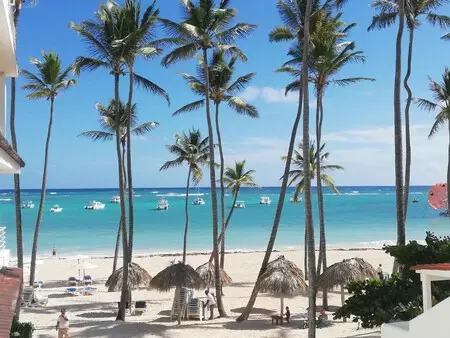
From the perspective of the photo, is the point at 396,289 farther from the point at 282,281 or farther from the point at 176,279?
the point at 176,279

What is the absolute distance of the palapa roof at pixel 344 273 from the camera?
17875 mm

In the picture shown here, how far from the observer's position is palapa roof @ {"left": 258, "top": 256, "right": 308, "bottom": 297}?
16688 millimetres

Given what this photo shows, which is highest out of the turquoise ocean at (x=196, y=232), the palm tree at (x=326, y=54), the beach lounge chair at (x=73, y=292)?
the palm tree at (x=326, y=54)

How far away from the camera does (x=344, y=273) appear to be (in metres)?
18.0

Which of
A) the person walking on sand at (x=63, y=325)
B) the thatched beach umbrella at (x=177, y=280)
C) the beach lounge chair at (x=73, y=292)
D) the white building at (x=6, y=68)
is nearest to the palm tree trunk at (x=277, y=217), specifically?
the thatched beach umbrella at (x=177, y=280)

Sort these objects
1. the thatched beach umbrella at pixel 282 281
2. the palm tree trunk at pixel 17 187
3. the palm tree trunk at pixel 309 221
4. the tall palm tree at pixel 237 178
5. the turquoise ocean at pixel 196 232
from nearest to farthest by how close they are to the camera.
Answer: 1. the palm tree trunk at pixel 309 221
2. the thatched beach umbrella at pixel 282 281
3. the palm tree trunk at pixel 17 187
4. the tall palm tree at pixel 237 178
5. the turquoise ocean at pixel 196 232

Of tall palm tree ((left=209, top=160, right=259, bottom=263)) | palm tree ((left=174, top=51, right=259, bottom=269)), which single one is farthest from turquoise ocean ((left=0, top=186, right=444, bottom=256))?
palm tree ((left=174, top=51, right=259, bottom=269))

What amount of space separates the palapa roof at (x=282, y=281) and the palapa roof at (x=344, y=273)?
121 cm

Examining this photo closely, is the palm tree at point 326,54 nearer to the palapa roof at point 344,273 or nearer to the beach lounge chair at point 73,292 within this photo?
the palapa roof at point 344,273

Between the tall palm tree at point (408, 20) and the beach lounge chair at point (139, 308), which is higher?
the tall palm tree at point (408, 20)

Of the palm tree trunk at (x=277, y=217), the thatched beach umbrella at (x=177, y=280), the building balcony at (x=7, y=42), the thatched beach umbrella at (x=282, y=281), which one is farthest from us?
the palm tree trunk at (x=277, y=217)

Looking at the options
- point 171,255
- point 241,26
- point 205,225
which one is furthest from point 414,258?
point 205,225

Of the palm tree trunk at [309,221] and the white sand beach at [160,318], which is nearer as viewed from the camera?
the palm tree trunk at [309,221]

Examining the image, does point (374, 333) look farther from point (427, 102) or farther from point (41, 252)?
point (41, 252)
